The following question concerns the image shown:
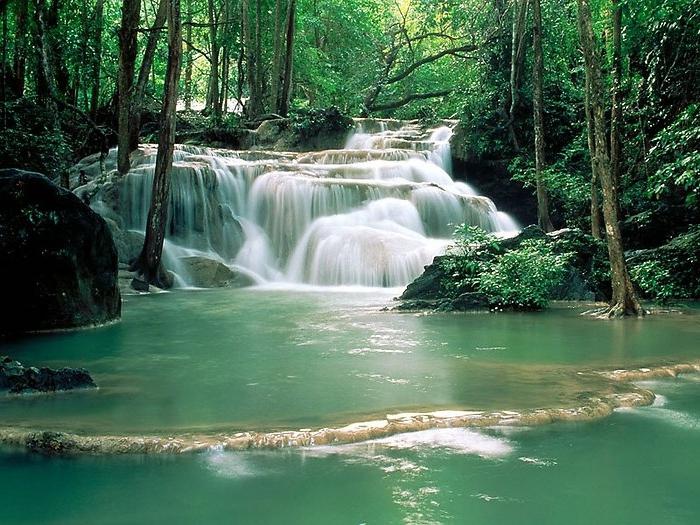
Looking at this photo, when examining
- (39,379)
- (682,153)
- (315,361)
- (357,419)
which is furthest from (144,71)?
(357,419)

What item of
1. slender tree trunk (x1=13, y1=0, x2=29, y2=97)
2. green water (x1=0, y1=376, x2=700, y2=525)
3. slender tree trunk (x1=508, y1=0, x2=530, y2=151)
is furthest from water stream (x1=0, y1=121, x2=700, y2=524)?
slender tree trunk (x1=508, y1=0, x2=530, y2=151)

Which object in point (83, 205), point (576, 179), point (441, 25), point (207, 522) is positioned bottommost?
point (207, 522)

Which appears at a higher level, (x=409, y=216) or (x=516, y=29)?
(x=516, y=29)

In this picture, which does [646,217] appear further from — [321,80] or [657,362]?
[321,80]

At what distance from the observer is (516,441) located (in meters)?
4.02

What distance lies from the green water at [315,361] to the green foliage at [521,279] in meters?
0.42

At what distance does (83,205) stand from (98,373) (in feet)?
11.2

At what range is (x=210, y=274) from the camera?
14.4 m

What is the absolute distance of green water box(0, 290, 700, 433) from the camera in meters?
4.59

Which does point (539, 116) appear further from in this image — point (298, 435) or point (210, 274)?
point (298, 435)

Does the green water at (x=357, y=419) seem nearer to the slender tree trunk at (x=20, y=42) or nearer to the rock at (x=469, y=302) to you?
the rock at (x=469, y=302)

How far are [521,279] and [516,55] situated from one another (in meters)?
9.51

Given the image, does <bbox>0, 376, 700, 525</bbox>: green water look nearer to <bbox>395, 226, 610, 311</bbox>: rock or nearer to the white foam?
the white foam

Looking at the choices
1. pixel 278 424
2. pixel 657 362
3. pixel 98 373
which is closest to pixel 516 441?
pixel 278 424
